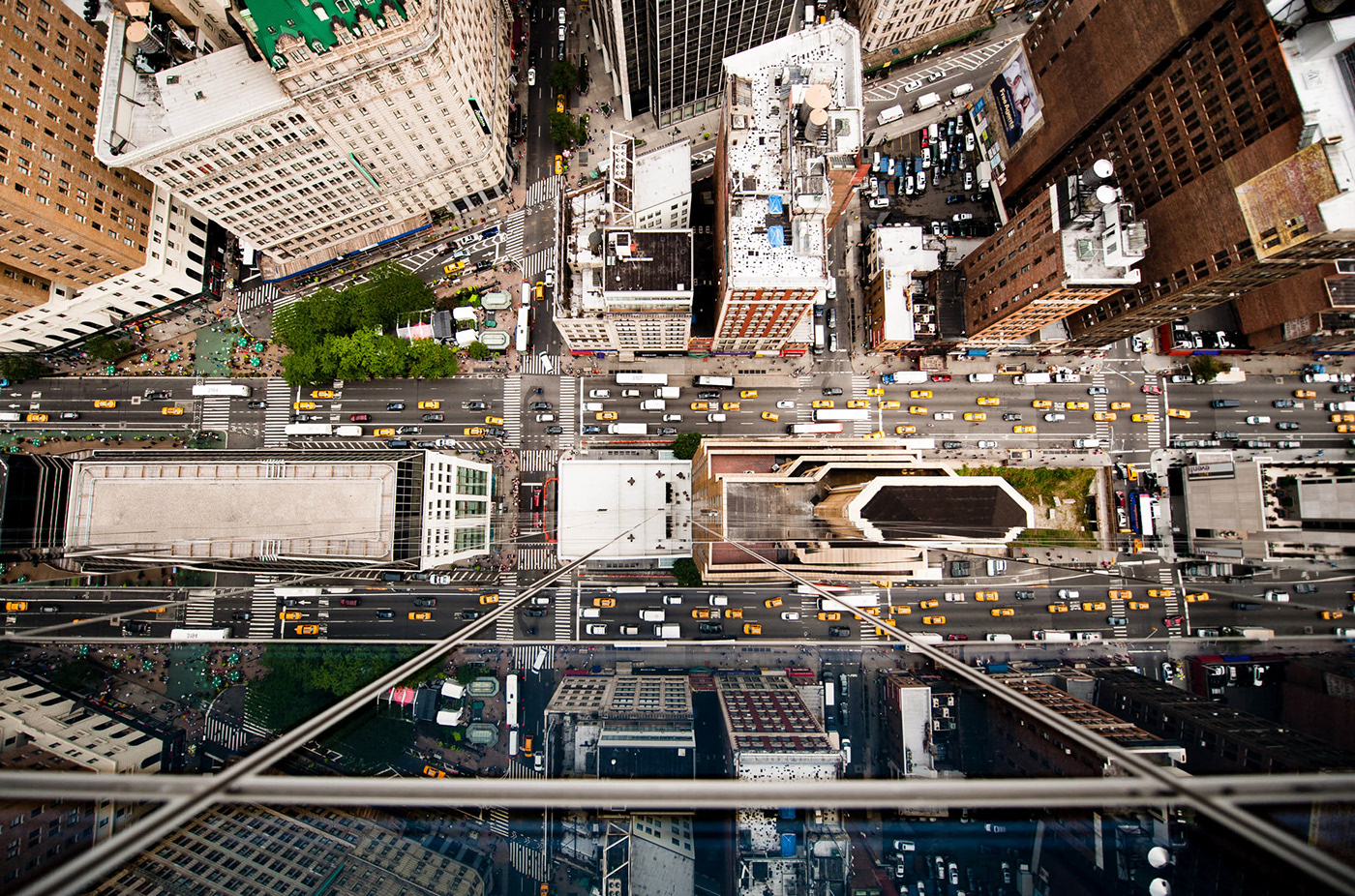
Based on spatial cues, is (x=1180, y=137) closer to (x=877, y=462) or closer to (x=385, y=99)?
(x=877, y=462)

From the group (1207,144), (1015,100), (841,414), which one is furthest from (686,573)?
(1015,100)

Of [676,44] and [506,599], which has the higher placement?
[676,44]

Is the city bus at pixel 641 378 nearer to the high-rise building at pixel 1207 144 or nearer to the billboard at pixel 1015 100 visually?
the high-rise building at pixel 1207 144

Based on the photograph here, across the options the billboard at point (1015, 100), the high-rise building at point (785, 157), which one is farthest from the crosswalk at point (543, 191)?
the billboard at point (1015, 100)

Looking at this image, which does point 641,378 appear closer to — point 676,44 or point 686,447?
point 686,447

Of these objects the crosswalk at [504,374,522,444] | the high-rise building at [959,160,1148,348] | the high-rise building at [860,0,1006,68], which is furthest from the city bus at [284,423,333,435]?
the high-rise building at [860,0,1006,68]

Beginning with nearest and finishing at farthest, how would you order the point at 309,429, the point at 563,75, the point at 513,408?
the point at 309,429
the point at 563,75
the point at 513,408
